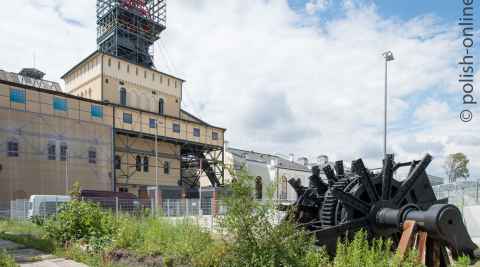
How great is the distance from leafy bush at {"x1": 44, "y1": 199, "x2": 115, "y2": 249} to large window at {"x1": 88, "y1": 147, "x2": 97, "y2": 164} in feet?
101

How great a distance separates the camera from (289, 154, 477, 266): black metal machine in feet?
21.9

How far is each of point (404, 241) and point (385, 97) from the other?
46.6 feet

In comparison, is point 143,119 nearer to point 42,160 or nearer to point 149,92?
point 149,92

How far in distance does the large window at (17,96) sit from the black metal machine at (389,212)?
32.9 m

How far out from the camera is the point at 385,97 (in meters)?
19.6

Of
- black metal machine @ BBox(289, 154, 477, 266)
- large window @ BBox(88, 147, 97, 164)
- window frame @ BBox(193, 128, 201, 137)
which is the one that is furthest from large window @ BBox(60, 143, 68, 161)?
black metal machine @ BBox(289, 154, 477, 266)

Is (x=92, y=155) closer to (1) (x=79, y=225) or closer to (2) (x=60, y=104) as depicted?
(2) (x=60, y=104)

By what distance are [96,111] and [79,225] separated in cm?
3262

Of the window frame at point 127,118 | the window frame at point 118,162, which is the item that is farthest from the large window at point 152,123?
the window frame at point 118,162

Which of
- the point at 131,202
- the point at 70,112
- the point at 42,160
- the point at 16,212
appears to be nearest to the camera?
the point at 131,202

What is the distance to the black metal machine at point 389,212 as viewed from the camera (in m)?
6.69

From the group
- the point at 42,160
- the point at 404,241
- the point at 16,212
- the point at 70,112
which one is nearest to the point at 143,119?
the point at 70,112

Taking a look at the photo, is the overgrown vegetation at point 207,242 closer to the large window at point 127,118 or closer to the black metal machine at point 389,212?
the black metal machine at point 389,212

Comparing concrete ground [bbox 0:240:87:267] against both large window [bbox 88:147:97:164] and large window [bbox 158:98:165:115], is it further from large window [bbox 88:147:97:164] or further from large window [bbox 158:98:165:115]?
large window [bbox 158:98:165:115]
